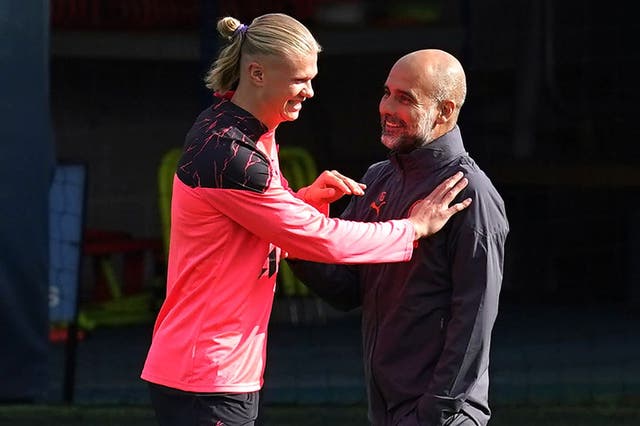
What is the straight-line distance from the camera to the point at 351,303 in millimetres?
3750

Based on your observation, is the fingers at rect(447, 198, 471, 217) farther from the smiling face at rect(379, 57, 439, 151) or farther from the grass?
the grass

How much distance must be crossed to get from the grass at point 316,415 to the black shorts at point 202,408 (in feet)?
10.1

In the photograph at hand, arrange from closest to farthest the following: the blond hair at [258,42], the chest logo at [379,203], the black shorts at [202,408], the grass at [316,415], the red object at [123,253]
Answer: the blond hair at [258,42]
the black shorts at [202,408]
the chest logo at [379,203]
the grass at [316,415]
the red object at [123,253]

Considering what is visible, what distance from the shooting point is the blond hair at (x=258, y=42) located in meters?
3.29

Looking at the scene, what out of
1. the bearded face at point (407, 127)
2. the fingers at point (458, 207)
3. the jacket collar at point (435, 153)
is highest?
the bearded face at point (407, 127)

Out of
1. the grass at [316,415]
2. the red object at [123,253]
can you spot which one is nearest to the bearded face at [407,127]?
the grass at [316,415]

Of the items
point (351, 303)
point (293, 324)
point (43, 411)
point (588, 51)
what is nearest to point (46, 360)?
point (43, 411)

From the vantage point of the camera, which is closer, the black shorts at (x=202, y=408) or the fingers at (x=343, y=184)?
the black shorts at (x=202, y=408)

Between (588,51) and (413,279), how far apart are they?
268 inches

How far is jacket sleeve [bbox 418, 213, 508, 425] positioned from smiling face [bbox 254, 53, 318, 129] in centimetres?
50

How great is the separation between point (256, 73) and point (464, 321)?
759 mm

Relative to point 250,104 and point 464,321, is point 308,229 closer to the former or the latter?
point 250,104

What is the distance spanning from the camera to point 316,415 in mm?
6695

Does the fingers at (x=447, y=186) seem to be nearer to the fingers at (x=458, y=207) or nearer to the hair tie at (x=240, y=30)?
the fingers at (x=458, y=207)
